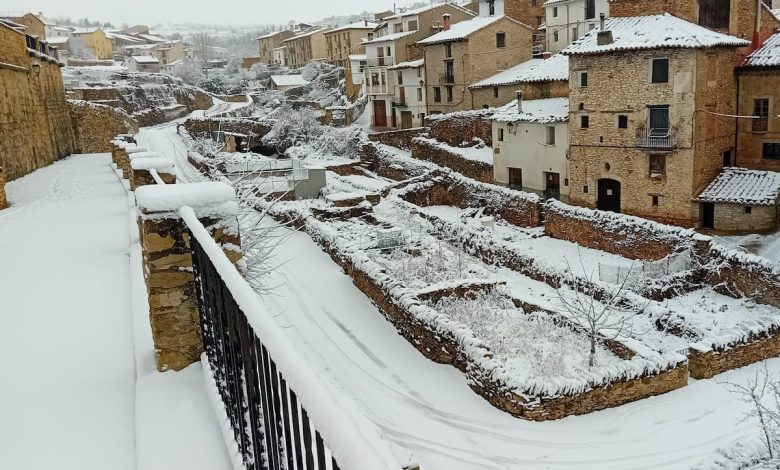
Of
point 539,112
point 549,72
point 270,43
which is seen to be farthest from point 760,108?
point 270,43

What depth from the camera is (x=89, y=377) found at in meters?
5.15

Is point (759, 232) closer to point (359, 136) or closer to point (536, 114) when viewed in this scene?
point (536, 114)

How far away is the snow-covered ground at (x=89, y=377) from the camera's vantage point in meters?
3.98

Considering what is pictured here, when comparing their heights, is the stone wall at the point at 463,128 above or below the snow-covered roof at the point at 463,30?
below

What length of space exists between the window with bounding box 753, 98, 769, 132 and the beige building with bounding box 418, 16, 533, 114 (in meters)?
17.6

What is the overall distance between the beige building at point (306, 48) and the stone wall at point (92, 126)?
4315 centimetres

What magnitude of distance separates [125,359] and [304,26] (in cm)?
9634

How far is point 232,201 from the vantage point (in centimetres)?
542

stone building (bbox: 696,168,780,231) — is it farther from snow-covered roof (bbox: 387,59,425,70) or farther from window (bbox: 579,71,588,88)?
snow-covered roof (bbox: 387,59,425,70)

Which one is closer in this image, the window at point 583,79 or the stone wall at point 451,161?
the window at point 583,79

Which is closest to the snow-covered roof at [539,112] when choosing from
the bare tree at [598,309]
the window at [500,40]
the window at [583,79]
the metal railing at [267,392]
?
the window at [583,79]

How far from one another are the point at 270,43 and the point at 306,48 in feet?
64.1

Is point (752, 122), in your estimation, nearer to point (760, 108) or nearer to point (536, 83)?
point (760, 108)

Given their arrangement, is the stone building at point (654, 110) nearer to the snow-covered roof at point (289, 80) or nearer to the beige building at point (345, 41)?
the snow-covered roof at point (289, 80)
